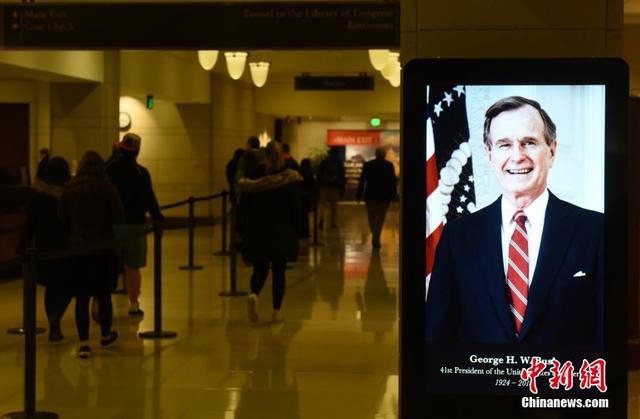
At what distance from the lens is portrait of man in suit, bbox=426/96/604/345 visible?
3961 mm

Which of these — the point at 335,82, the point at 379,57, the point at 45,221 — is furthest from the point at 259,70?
the point at 45,221

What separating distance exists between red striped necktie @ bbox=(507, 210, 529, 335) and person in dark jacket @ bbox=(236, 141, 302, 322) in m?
5.98

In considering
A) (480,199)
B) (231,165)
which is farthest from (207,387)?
(231,165)

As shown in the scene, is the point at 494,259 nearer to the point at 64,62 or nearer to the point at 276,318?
the point at 276,318

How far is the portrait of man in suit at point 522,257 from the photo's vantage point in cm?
396

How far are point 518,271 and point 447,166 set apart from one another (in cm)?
47

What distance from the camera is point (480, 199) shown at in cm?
397

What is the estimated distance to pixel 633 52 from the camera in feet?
39.0

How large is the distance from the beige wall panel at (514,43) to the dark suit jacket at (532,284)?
0.80 meters

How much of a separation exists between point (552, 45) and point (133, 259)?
21.4ft

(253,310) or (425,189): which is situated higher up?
(425,189)

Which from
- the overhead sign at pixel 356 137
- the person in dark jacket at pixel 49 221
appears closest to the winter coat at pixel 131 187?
the person in dark jacket at pixel 49 221

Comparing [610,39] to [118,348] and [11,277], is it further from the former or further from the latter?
[11,277]


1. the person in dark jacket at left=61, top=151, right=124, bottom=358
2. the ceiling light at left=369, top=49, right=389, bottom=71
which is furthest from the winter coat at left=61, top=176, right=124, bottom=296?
the ceiling light at left=369, top=49, right=389, bottom=71
